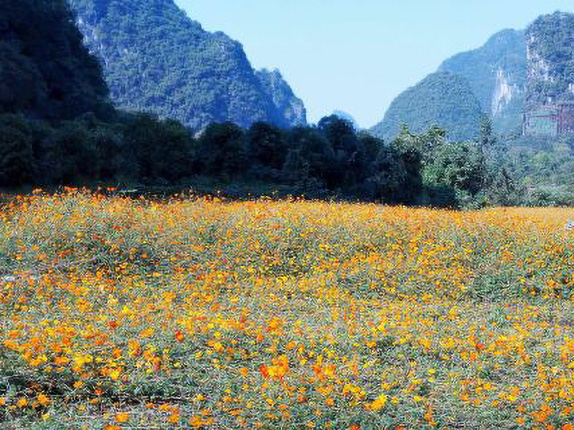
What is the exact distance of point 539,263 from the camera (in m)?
8.38

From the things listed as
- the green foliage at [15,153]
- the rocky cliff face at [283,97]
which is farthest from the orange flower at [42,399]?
the rocky cliff face at [283,97]

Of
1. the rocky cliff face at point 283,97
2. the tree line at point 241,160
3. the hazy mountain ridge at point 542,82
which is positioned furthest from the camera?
the rocky cliff face at point 283,97

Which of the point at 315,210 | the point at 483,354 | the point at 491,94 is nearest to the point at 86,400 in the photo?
the point at 483,354

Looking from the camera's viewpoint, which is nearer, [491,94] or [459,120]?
[459,120]

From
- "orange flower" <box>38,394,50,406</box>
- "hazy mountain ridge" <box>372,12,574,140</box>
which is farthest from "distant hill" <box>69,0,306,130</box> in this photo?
"orange flower" <box>38,394,50,406</box>

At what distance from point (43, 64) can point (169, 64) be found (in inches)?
2989

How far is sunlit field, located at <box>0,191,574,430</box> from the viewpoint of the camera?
391 cm

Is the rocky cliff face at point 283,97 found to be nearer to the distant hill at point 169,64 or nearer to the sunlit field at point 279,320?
the distant hill at point 169,64

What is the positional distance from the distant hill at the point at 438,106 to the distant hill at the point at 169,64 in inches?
1333

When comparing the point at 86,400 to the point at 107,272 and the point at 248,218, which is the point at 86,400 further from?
the point at 248,218

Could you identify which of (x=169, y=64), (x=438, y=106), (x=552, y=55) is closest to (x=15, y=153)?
(x=169, y=64)

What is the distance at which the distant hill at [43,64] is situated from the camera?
33844 millimetres

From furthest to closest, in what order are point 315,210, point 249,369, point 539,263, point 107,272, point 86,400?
point 315,210 < point 539,263 < point 107,272 < point 249,369 < point 86,400

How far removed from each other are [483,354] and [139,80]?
10444 cm
